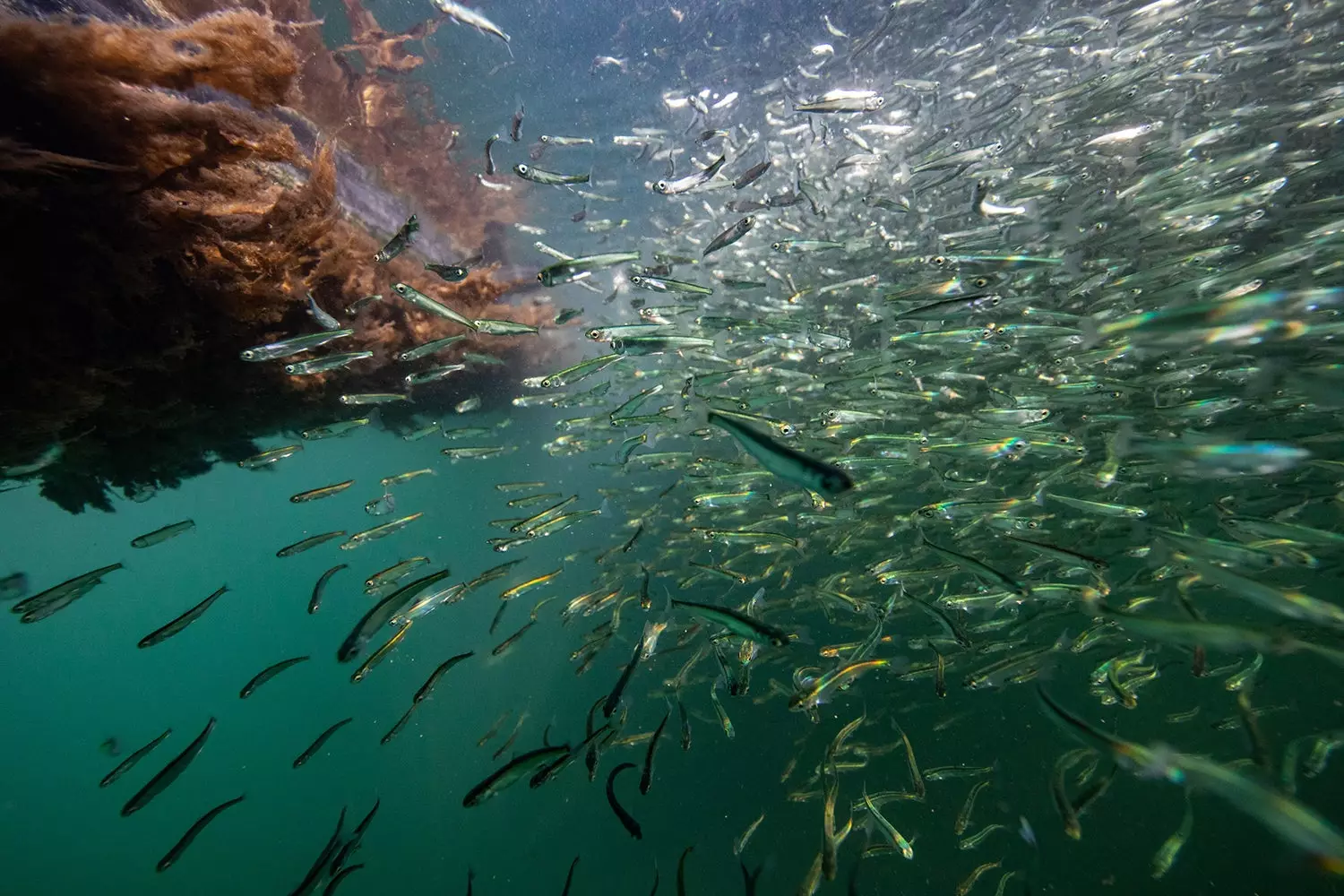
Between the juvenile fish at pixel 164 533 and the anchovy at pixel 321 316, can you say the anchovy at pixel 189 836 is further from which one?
the anchovy at pixel 321 316

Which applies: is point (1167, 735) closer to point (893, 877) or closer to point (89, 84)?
point (893, 877)

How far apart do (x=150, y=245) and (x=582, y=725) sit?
72.3 feet

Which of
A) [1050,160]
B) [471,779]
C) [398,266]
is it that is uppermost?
[398,266]

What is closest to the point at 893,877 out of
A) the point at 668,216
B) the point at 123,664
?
the point at 668,216

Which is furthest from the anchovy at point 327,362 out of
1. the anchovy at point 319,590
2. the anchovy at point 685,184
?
the anchovy at point 685,184

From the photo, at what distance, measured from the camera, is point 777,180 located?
45.6 ft

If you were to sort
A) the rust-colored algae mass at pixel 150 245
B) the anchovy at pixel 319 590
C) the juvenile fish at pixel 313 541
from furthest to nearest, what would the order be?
the juvenile fish at pixel 313 541 → the anchovy at pixel 319 590 → the rust-colored algae mass at pixel 150 245

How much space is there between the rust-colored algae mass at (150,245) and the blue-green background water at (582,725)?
1990 millimetres

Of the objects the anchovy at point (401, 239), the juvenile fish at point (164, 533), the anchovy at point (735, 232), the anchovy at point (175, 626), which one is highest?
the anchovy at point (401, 239)

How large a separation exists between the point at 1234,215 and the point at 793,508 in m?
6.68

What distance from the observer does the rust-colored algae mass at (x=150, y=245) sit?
3795mm

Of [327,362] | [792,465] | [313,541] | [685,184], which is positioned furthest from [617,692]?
[685,184]

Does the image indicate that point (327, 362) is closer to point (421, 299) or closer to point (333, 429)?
point (421, 299)

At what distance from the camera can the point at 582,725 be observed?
2189 centimetres
